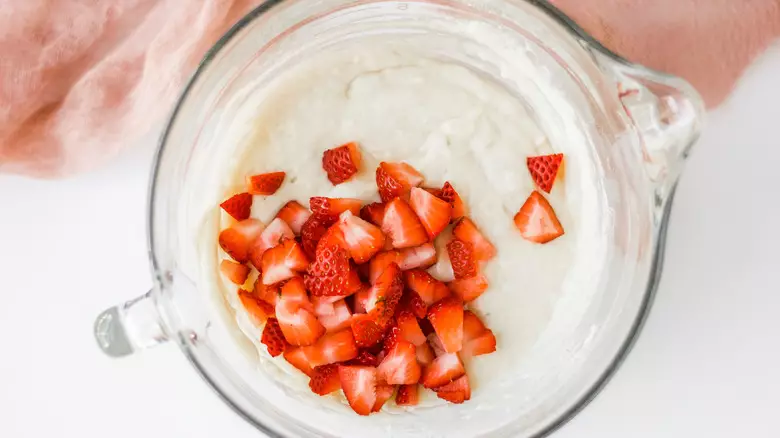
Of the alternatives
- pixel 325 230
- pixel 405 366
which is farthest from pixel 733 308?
pixel 325 230

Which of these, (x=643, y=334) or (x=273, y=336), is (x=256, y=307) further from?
(x=643, y=334)

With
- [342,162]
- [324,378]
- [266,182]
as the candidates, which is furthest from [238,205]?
[324,378]

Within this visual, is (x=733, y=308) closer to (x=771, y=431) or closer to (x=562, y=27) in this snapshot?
(x=771, y=431)

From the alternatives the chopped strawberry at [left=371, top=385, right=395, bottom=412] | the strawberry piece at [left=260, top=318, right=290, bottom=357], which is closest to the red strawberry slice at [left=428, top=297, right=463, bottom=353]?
the chopped strawberry at [left=371, top=385, right=395, bottom=412]

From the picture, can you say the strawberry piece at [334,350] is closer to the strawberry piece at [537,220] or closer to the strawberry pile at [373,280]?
the strawberry pile at [373,280]

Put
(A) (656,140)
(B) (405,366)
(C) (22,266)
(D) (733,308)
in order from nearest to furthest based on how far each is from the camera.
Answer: (A) (656,140), (B) (405,366), (D) (733,308), (C) (22,266)

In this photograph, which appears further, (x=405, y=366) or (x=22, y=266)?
(x=22, y=266)

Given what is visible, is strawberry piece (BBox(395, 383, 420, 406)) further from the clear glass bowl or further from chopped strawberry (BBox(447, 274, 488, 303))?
chopped strawberry (BBox(447, 274, 488, 303))
